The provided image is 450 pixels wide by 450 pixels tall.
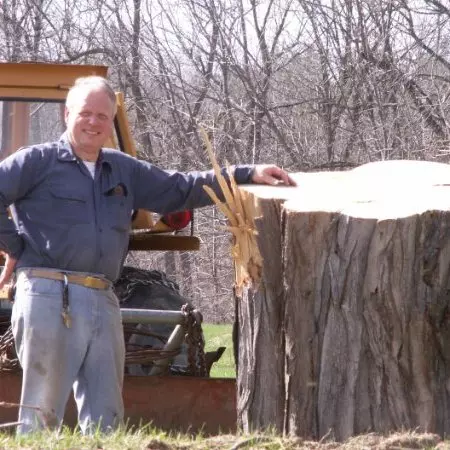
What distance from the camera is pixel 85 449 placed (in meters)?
3.63

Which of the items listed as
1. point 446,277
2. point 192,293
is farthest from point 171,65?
point 446,277

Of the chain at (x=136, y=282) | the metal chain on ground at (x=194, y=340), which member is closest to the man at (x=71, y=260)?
the metal chain on ground at (x=194, y=340)

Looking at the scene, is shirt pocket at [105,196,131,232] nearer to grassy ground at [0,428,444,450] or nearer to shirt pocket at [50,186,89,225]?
shirt pocket at [50,186,89,225]

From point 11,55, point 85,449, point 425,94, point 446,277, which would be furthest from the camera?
point 11,55

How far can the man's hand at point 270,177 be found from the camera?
4.59 meters

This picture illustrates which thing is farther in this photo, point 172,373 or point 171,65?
point 171,65

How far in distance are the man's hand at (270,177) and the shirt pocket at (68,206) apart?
2.22 feet

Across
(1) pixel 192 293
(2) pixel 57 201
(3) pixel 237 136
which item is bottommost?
(1) pixel 192 293

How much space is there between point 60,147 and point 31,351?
811mm

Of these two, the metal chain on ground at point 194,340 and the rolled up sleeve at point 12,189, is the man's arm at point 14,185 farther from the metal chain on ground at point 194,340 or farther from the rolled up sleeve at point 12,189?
the metal chain on ground at point 194,340

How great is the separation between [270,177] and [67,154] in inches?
31.6

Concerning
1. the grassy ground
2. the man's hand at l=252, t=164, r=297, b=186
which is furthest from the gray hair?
the grassy ground

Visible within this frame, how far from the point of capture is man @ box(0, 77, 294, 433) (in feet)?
14.8

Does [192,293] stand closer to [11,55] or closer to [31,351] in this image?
[11,55]
